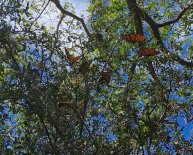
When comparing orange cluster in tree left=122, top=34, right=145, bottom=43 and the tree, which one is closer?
the tree

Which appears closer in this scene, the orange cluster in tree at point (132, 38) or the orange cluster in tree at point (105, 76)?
the orange cluster in tree at point (105, 76)

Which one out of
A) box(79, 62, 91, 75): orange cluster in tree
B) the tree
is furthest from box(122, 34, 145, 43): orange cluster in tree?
box(79, 62, 91, 75): orange cluster in tree

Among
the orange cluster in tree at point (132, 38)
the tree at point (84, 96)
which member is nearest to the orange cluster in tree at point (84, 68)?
the tree at point (84, 96)

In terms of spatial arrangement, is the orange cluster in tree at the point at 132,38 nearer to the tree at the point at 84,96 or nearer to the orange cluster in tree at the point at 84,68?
the tree at the point at 84,96

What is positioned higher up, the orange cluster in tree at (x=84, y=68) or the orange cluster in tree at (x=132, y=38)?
the orange cluster in tree at (x=132, y=38)

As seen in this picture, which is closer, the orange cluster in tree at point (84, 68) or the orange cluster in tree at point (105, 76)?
the orange cluster in tree at point (84, 68)

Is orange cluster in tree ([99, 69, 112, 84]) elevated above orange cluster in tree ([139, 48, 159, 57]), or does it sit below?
below

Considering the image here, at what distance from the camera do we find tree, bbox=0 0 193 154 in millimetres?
3930

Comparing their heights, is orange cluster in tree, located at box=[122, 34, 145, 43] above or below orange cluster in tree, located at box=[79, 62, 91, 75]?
above

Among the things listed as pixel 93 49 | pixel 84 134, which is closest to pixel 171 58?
pixel 93 49

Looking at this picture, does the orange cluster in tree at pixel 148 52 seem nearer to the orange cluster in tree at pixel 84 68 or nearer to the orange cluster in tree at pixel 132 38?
the orange cluster in tree at pixel 132 38

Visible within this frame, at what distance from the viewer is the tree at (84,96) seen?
393 centimetres

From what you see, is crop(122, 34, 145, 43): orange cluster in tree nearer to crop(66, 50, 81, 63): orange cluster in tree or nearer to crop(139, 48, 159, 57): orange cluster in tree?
crop(139, 48, 159, 57): orange cluster in tree

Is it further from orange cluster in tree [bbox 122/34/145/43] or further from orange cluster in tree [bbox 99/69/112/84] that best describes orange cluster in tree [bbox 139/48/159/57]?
orange cluster in tree [bbox 99/69/112/84]
